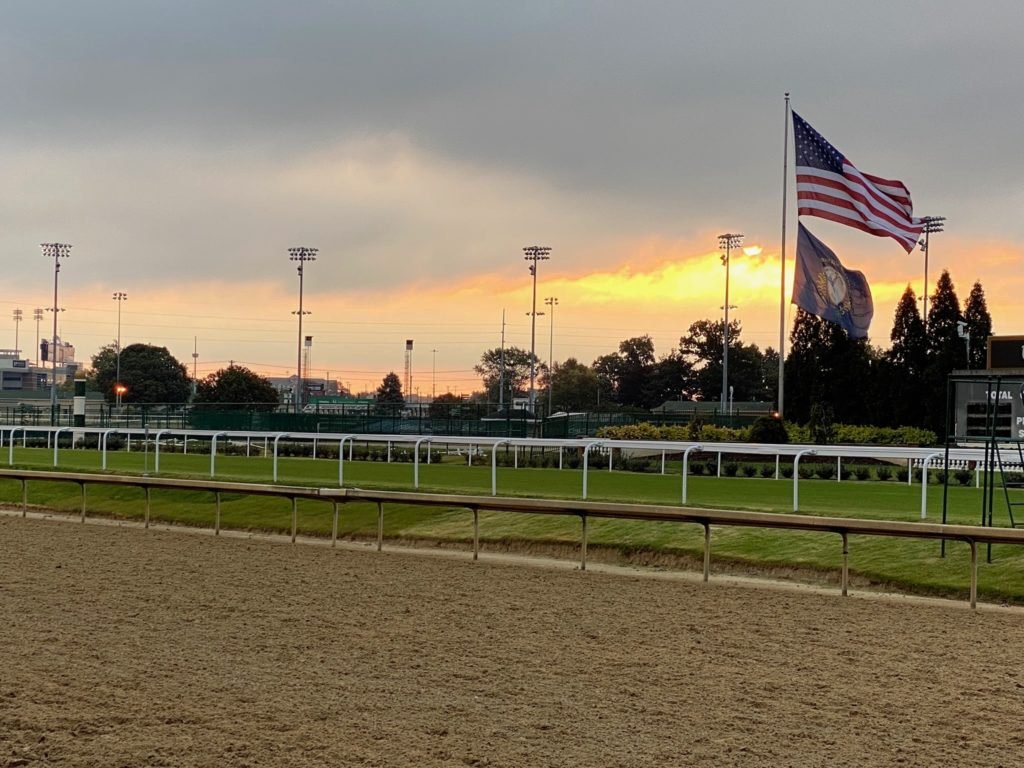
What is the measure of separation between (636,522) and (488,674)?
805cm

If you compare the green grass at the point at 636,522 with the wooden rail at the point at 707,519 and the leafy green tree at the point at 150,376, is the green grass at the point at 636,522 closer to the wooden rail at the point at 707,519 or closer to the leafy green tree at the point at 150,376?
the wooden rail at the point at 707,519

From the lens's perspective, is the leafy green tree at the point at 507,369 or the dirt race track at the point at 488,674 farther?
the leafy green tree at the point at 507,369

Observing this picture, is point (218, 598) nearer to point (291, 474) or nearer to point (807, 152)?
point (291, 474)

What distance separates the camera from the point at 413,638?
733 centimetres

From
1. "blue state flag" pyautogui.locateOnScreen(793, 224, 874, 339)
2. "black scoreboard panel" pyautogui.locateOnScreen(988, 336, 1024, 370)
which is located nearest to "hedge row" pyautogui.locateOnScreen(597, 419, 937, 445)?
"blue state flag" pyautogui.locateOnScreen(793, 224, 874, 339)

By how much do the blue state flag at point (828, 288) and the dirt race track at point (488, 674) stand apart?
561 inches

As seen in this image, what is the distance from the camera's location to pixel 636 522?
14.1 metres

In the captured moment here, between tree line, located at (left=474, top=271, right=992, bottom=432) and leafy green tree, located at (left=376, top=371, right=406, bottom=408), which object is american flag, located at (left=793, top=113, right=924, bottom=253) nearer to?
tree line, located at (left=474, top=271, right=992, bottom=432)

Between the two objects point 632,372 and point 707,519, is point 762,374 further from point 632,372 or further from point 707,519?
point 707,519

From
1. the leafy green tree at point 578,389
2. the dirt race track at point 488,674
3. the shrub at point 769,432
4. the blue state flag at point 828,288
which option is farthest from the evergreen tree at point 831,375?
the leafy green tree at point 578,389

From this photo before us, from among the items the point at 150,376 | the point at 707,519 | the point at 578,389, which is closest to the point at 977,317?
the point at 707,519

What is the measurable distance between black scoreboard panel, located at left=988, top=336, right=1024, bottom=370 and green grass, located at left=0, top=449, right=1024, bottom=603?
2.05 m

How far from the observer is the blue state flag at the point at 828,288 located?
2333cm

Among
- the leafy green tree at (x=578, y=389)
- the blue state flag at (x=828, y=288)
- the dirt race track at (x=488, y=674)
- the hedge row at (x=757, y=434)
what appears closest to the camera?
the dirt race track at (x=488, y=674)
